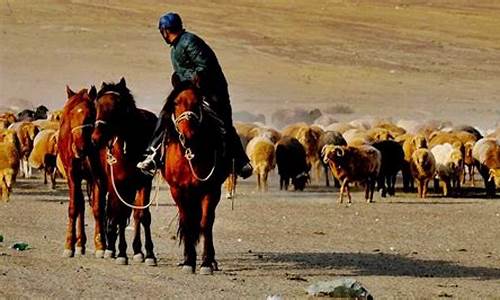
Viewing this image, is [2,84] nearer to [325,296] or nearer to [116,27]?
[116,27]

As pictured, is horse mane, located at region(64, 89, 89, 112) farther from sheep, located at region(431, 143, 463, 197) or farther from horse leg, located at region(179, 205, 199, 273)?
sheep, located at region(431, 143, 463, 197)

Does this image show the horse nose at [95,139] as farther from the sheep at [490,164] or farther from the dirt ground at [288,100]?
→ the sheep at [490,164]

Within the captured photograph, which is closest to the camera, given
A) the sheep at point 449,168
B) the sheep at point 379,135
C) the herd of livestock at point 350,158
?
the herd of livestock at point 350,158

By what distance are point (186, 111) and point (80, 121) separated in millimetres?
1883

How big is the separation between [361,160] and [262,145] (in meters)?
3.60

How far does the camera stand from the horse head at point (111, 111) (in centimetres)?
1445

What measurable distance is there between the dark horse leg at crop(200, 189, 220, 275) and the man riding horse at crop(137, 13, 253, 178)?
0.53 meters

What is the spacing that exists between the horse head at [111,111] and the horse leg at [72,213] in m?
0.97

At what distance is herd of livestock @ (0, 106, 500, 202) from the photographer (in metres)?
24.8

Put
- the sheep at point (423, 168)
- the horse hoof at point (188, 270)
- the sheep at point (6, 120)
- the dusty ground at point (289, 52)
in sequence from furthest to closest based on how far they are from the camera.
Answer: the dusty ground at point (289, 52) → the sheep at point (6, 120) → the sheep at point (423, 168) → the horse hoof at point (188, 270)

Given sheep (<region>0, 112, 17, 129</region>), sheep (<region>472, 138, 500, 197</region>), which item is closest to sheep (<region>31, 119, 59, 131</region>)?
sheep (<region>0, 112, 17, 129</region>)

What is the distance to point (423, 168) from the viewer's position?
84.8ft

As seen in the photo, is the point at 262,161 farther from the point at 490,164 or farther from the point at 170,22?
the point at 170,22

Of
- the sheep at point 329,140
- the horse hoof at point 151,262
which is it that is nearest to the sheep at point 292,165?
the sheep at point 329,140
